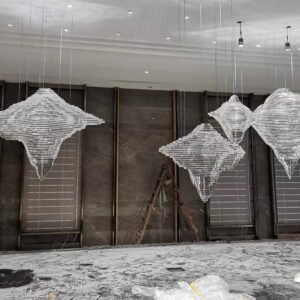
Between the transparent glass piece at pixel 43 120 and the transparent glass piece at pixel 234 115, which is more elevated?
the transparent glass piece at pixel 234 115

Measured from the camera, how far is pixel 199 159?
157 inches

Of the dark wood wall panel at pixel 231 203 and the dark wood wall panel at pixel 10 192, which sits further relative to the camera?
the dark wood wall panel at pixel 231 203

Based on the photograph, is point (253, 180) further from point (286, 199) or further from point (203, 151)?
point (203, 151)

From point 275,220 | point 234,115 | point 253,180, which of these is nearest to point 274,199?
point 275,220

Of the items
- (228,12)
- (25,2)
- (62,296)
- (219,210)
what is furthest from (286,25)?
(62,296)

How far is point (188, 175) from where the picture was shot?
777cm

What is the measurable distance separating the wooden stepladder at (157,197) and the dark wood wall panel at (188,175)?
0.26 meters

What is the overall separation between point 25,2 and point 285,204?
719cm

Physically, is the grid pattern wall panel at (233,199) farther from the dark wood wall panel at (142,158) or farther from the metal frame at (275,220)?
the dark wood wall panel at (142,158)

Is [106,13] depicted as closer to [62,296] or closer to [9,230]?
[62,296]

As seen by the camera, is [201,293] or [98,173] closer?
[201,293]

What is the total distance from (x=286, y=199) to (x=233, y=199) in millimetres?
1425

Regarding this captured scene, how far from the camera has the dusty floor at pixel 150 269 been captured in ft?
6.81

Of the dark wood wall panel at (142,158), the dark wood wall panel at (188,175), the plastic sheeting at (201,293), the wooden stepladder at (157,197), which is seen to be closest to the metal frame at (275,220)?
the dark wood wall panel at (188,175)
